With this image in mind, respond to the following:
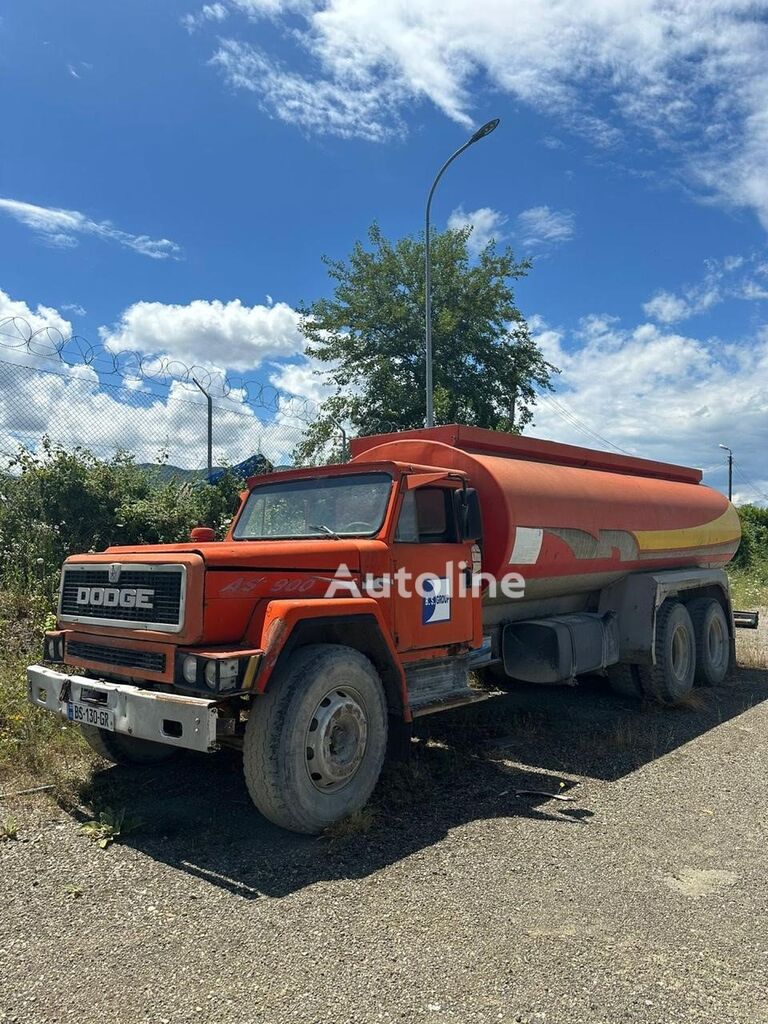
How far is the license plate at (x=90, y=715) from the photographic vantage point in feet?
15.6

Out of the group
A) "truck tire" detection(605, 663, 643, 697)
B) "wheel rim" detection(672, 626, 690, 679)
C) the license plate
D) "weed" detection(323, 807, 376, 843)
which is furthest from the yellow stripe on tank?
the license plate

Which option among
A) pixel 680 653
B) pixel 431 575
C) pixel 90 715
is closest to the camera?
pixel 90 715

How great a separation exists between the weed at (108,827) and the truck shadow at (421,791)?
0.22 feet

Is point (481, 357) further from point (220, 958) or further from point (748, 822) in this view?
point (220, 958)

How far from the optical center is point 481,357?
1962cm

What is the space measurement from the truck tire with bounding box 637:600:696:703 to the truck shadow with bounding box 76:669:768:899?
0.73 feet

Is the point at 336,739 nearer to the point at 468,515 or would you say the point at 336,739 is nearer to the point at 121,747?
the point at 121,747

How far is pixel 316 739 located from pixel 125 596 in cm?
152

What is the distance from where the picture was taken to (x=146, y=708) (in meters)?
4.51

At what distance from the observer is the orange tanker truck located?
4.57 m

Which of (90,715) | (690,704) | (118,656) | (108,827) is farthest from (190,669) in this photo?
(690,704)

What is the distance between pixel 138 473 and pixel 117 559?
17.3 feet

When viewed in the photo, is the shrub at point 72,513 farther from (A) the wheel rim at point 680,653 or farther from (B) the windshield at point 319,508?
(A) the wheel rim at point 680,653

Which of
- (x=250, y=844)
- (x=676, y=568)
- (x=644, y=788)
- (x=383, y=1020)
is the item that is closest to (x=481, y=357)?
(x=676, y=568)
